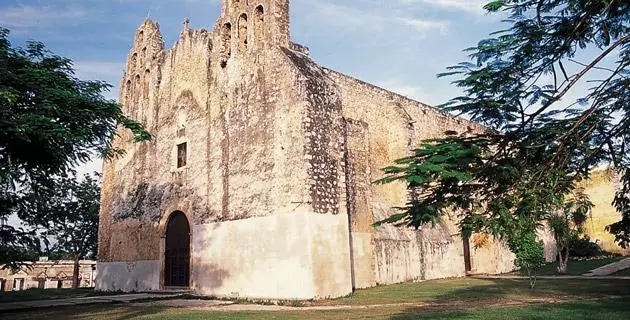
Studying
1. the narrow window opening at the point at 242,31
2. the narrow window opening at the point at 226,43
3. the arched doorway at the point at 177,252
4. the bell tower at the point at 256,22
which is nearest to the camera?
the bell tower at the point at 256,22

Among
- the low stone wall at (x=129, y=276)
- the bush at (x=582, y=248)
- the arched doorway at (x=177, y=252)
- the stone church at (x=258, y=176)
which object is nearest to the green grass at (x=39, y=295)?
the low stone wall at (x=129, y=276)

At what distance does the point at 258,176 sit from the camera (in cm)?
1483

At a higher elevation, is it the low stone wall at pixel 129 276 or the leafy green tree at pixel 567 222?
the leafy green tree at pixel 567 222

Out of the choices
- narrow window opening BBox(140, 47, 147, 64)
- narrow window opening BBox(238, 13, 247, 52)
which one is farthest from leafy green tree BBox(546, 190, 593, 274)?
narrow window opening BBox(140, 47, 147, 64)

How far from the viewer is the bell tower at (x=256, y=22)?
15602 millimetres

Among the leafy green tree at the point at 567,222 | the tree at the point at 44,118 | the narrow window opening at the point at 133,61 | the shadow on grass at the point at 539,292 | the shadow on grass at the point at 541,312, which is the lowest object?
the shadow on grass at the point at 539,292

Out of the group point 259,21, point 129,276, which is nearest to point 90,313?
point 129,276

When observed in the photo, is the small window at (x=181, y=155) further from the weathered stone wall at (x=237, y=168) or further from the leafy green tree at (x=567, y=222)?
the leafy green tree at (x=567, y=222)

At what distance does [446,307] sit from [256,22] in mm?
10252

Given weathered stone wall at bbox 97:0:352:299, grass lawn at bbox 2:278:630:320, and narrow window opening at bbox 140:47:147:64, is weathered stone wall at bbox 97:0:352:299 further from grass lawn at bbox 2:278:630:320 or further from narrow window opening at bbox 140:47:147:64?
grass lawn at bbox 2:278:630:320

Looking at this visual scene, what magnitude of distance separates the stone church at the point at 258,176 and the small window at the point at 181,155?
11 cm

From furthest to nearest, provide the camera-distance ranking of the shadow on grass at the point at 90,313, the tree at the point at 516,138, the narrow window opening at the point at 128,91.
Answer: the narrow window opening at the point at 128,91
the shadow on grass at the point at 90,313
the tree at the point at 516,138

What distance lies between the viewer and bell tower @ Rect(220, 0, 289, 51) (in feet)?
51.2

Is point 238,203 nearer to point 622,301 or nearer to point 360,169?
point 360,169
